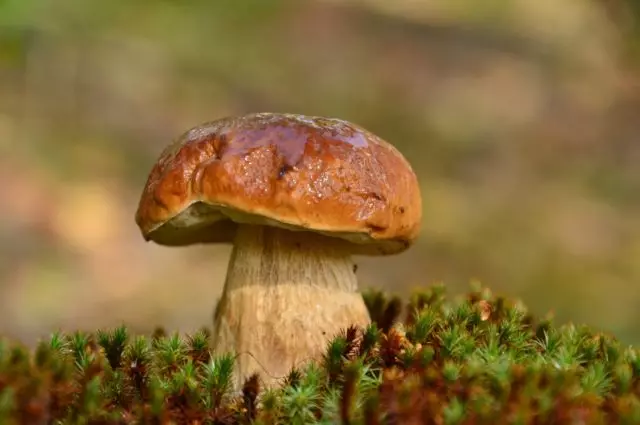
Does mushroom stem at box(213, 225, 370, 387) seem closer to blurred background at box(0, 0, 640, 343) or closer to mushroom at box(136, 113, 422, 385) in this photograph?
mushroom at box(136, 113, 422, 385)

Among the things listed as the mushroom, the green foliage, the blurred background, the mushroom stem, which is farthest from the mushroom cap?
the blurred background

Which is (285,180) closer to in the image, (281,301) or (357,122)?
(281,301)

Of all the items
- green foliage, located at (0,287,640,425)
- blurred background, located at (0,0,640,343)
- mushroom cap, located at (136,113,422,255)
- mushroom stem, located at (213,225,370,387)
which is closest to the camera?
green foliage, located at (0,287,640,425)

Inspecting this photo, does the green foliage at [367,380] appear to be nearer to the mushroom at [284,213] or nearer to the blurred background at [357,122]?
the mushroom at [284,213]

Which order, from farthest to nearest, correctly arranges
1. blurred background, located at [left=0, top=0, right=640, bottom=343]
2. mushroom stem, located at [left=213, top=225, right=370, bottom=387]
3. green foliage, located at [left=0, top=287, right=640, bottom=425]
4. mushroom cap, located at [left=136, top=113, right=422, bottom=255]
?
blurred background, located at [left=0, top=0, right=640, bottom=343], mushroom stem, located at [left=213, top=225, right=370, bottom=387], mushroom cap, located at [left=136, top=113, right=422, bottom=255], green foliage, located at [left=0, top=287, right=640, bottom=425]

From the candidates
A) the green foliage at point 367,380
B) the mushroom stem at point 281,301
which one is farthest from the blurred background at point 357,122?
the green foliage at point 367,380

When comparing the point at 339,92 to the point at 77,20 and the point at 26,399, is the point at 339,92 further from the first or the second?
the point at 26,399

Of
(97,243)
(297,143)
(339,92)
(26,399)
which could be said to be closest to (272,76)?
(339,92)
